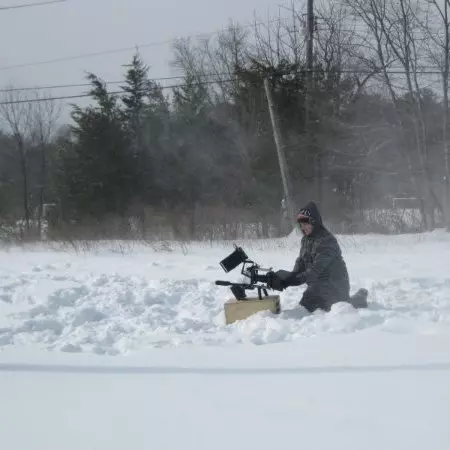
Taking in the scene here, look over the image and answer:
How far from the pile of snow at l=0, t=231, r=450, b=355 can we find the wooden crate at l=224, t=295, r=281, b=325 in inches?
4.3

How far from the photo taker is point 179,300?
24.6ft

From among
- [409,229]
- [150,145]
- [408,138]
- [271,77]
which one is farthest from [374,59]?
[150,145]

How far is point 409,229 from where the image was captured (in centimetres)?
1616

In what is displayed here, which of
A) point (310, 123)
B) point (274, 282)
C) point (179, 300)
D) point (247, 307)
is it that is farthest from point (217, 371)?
Result: point (310, 123)

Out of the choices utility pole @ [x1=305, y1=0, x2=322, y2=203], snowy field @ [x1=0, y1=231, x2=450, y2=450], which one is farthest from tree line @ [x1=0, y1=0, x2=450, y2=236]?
snowy field @ [x1=0, y1=231, x2=450, y2=450]

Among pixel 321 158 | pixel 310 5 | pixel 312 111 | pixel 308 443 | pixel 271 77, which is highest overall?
pixel 310 5

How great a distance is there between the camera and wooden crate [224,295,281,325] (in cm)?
586

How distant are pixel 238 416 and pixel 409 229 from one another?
1389cm

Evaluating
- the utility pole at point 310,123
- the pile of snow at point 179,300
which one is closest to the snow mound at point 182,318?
the pile of snow at point 179,300

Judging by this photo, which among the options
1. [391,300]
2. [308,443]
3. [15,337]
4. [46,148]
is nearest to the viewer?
[308,443]

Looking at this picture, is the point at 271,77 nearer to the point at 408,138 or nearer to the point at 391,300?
the point at 408,138

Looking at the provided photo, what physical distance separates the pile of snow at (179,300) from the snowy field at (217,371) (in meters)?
0.03

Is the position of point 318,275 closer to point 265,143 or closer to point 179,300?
point 179,300

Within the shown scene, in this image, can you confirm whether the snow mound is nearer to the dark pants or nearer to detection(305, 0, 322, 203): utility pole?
the dark pants
